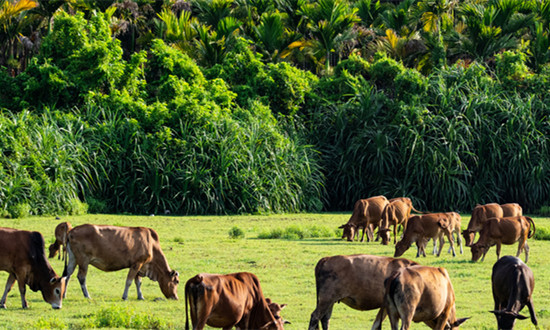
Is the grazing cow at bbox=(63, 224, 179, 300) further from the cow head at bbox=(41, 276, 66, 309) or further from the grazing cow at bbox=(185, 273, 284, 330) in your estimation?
the grazing cow at bbox=(185, 273, 284, 330)

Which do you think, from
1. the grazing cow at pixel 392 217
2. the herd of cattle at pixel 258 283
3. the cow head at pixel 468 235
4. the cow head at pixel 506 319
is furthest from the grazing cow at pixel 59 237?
the cow head at pixel 468 235

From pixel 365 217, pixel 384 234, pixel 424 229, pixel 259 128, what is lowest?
pixel 384 234

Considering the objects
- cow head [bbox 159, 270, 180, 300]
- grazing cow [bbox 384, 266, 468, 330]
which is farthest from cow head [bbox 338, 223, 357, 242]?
grazing cow [bbox 384, 266, 468, 330]

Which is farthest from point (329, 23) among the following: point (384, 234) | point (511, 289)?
point (511, 289)

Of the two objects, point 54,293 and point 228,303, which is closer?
point 228,303

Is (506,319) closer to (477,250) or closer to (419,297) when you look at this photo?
(419,297)

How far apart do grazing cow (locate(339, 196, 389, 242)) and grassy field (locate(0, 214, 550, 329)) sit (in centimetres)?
43

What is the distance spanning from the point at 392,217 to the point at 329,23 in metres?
17.1

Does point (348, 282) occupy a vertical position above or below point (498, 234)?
above

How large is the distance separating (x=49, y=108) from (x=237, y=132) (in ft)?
19.3

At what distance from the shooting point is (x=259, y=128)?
27250 mm

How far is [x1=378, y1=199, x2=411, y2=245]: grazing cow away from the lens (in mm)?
18859

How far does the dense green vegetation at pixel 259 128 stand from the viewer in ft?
80.8

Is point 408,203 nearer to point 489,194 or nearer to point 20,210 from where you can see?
point 489,194
